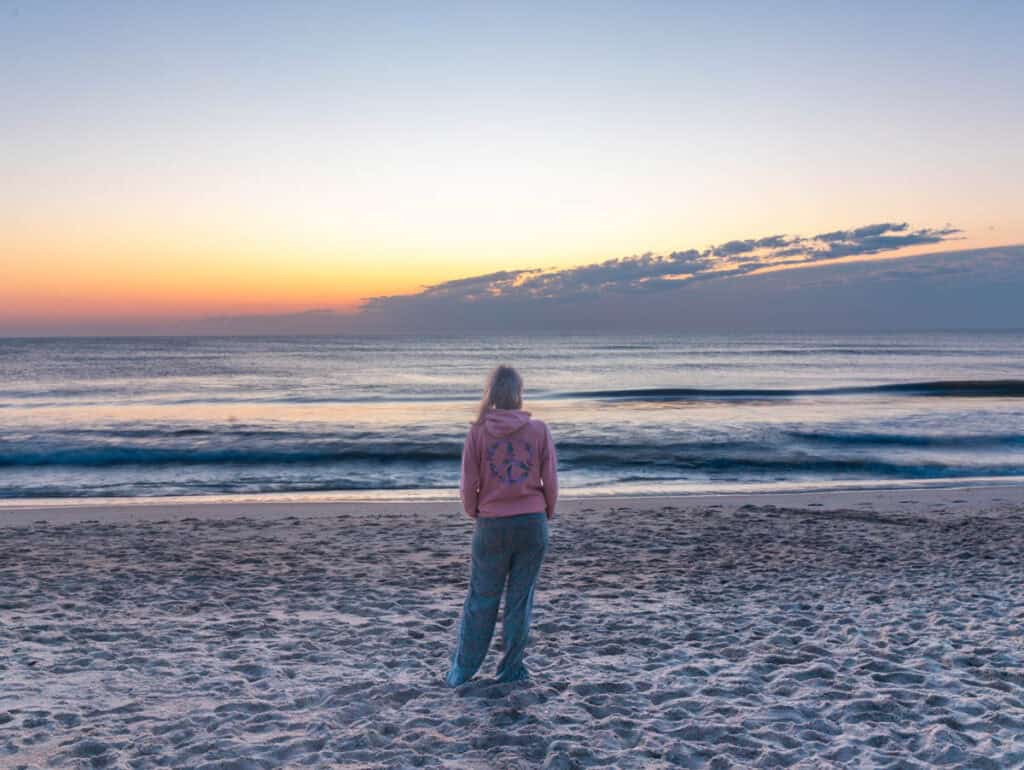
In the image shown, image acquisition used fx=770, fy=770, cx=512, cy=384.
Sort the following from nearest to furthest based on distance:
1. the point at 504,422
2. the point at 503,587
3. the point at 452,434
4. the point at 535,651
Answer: the point at 504,422
the point at 503,587
the point at 535,651
the point at 452,434

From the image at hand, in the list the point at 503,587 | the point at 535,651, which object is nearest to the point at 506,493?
the point at 503,587

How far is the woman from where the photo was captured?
4336 millimetres

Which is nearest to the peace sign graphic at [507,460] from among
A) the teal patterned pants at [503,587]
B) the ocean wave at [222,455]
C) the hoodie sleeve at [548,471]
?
the hoodie sleeve at [548,471]

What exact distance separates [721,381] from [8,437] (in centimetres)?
3798

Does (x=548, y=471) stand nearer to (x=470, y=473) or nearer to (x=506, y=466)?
(x=506, y=466)

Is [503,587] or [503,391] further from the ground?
[503,391]

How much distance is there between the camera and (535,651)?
17.9 ft

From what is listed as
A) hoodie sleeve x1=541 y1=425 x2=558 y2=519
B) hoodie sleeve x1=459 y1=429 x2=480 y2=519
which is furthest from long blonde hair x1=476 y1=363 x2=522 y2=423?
hoodie sleeve x1=541 y1=425 x2=558 y2=519

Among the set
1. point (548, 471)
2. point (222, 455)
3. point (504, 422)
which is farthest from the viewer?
point (222, 455)

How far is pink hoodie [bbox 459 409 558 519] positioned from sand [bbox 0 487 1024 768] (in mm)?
1213

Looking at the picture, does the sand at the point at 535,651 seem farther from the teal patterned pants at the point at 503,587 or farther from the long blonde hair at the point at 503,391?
the long blonde hair at the point at 503,391

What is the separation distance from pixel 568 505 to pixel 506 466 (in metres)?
7.98

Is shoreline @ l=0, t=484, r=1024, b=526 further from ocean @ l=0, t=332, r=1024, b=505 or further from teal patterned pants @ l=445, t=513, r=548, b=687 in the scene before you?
teal patterned pants @ l=445, t=513, r=548, b=687

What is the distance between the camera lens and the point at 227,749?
3961mm
